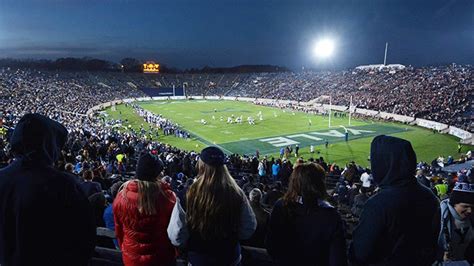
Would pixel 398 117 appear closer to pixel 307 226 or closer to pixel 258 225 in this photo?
pixel 258 225

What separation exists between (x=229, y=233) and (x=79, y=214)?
1275 millimetres

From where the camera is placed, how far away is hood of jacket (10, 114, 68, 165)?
272cm

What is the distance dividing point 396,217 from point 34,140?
276cm

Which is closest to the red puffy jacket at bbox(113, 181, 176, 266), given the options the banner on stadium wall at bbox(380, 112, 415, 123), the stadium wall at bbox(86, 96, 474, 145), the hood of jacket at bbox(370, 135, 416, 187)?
the hood of jacket at bbox(370, 135, 416, 187)

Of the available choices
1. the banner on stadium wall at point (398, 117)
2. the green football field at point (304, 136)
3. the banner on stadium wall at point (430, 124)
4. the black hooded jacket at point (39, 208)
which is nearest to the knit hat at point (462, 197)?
the black hooded jacket at point (39, 208)

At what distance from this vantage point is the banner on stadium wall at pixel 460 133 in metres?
35.8

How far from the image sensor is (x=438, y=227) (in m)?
3.13

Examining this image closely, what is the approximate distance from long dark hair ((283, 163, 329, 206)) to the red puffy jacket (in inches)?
47.5

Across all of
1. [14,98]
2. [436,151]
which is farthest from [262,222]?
[14,98]

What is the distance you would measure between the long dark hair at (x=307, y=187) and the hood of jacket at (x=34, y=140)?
1.98 meters

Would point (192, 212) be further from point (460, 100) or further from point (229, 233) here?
point (460, 100)

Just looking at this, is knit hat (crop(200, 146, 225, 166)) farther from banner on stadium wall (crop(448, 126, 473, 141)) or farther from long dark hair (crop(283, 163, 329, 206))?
banner on stadium wall (crop(448, 126, 473, 141))

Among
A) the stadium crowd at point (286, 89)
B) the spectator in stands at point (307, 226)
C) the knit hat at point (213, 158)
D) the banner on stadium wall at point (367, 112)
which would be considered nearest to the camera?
the spectator in stands at point (307, 226)

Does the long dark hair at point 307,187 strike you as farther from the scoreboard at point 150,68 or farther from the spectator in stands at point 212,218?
the scoreboard at point 150,68
